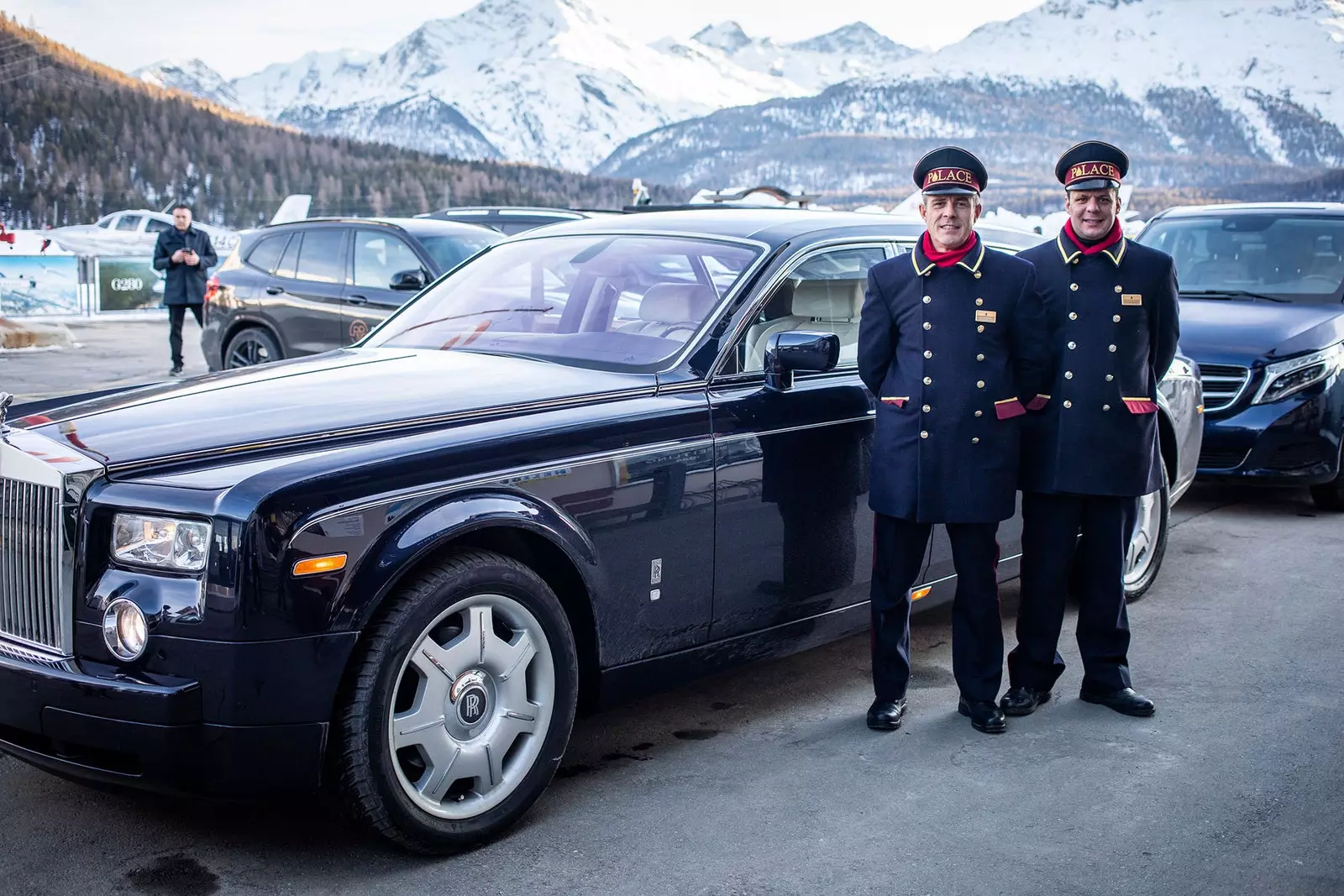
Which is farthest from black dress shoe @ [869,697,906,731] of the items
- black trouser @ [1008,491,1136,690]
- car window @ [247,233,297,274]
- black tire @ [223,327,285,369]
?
car window @ [247,233,297,274]

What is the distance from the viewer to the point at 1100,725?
4.71m

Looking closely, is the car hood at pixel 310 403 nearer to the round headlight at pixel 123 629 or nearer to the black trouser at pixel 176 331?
the round headlight at pixel 123 629

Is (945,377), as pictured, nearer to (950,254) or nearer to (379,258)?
(950,254)

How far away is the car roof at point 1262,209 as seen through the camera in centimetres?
947

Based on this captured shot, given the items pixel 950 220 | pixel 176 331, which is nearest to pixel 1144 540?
pixel 950 220

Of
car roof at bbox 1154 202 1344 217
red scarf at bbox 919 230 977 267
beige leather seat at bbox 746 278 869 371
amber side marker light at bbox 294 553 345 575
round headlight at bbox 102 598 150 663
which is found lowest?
round headlight at bbox 102 598 150 663

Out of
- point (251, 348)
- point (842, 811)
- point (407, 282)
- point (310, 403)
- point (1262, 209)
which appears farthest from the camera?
point (251, 348)

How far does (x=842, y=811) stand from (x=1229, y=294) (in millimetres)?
6446

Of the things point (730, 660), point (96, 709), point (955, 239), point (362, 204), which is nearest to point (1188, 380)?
point (955, 239)

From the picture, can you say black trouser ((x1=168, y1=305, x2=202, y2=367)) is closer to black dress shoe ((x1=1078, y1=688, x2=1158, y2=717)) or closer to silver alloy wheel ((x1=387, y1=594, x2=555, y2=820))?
black dress shoe ((x1=1078, y1=688, x2=1158, y2=717))

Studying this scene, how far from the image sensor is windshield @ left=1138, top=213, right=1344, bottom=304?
29.7ft

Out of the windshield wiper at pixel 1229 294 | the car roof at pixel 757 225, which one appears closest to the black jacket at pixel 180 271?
the windshield wiper at pixel 1229 294

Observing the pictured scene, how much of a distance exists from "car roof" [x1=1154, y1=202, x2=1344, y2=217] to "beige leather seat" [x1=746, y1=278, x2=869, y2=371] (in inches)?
223

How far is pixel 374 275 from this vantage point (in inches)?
456
